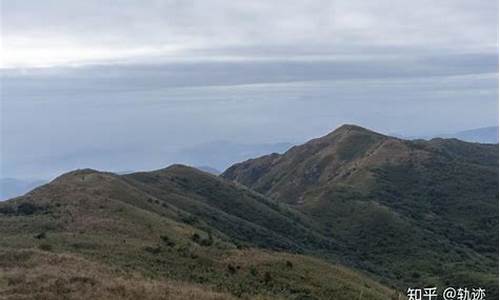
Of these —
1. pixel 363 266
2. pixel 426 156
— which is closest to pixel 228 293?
pixel 363 266

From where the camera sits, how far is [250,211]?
77375 millimetres

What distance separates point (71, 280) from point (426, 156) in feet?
328

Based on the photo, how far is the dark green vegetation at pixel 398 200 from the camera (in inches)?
2562

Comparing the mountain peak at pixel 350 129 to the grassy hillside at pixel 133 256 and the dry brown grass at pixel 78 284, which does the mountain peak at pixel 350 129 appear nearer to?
the grassy hillside at pixel 133 256

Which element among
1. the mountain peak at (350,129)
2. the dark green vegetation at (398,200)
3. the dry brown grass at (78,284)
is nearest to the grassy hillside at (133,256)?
the dry brown grass at (78,284)

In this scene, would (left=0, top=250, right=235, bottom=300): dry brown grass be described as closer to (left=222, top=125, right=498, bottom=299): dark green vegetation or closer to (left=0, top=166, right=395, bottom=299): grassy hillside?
(left=0, top=166, right=395, bottom=299): grassy hillside

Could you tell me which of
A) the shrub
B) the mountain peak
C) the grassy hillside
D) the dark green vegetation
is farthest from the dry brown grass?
the mountain peak

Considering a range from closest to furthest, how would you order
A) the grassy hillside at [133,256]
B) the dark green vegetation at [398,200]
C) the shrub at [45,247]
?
the grassy hillside at [133,256]
the shrub at [45,247]
the dark green vegetation at [398,200]

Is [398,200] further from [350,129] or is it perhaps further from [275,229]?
[350,129]

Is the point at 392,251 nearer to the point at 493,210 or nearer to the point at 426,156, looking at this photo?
the point at 493,210

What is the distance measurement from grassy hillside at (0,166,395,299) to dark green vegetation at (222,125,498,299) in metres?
11.9

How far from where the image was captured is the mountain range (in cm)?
2820

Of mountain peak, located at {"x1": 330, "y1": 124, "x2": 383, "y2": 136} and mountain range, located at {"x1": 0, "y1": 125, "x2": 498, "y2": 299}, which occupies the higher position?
mountain peak, located at {"x1": 330, "y1": 124, "x2": 383, "y2": 136}

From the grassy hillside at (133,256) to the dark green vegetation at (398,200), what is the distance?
1190 centimetres
